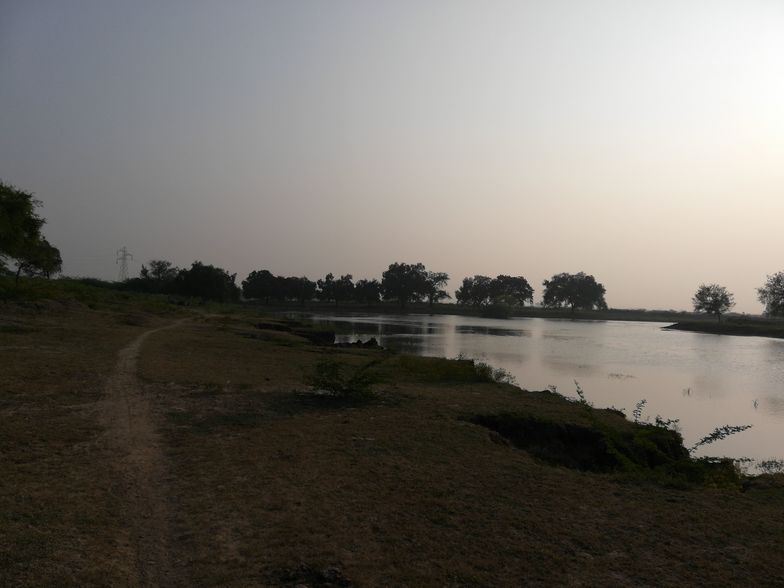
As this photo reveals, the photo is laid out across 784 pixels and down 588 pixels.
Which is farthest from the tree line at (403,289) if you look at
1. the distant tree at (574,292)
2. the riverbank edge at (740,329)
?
the riverbank edge at (740,329)

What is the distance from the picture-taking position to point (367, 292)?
479ft

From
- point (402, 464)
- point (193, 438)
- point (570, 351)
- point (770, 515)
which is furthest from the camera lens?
point (570, 351)

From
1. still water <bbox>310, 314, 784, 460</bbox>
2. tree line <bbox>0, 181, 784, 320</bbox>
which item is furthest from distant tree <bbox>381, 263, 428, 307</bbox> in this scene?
still water <bbox>310, 314, 784, 460</bbox>

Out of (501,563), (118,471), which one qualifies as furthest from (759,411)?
(118,471)

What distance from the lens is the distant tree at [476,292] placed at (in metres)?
162

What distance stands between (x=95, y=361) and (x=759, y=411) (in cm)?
2109

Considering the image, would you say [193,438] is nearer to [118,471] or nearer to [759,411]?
[118,471]

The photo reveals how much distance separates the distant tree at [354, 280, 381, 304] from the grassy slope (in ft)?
440

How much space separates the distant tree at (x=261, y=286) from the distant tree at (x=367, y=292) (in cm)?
2109

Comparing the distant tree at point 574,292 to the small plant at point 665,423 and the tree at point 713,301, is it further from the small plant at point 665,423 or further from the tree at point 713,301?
the small plant at point 665,423

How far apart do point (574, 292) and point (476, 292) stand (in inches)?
1190

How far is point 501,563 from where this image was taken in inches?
185

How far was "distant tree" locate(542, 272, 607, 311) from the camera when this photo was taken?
167375 mm

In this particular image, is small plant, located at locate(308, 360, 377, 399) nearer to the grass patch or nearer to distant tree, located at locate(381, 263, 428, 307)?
the grass patch
